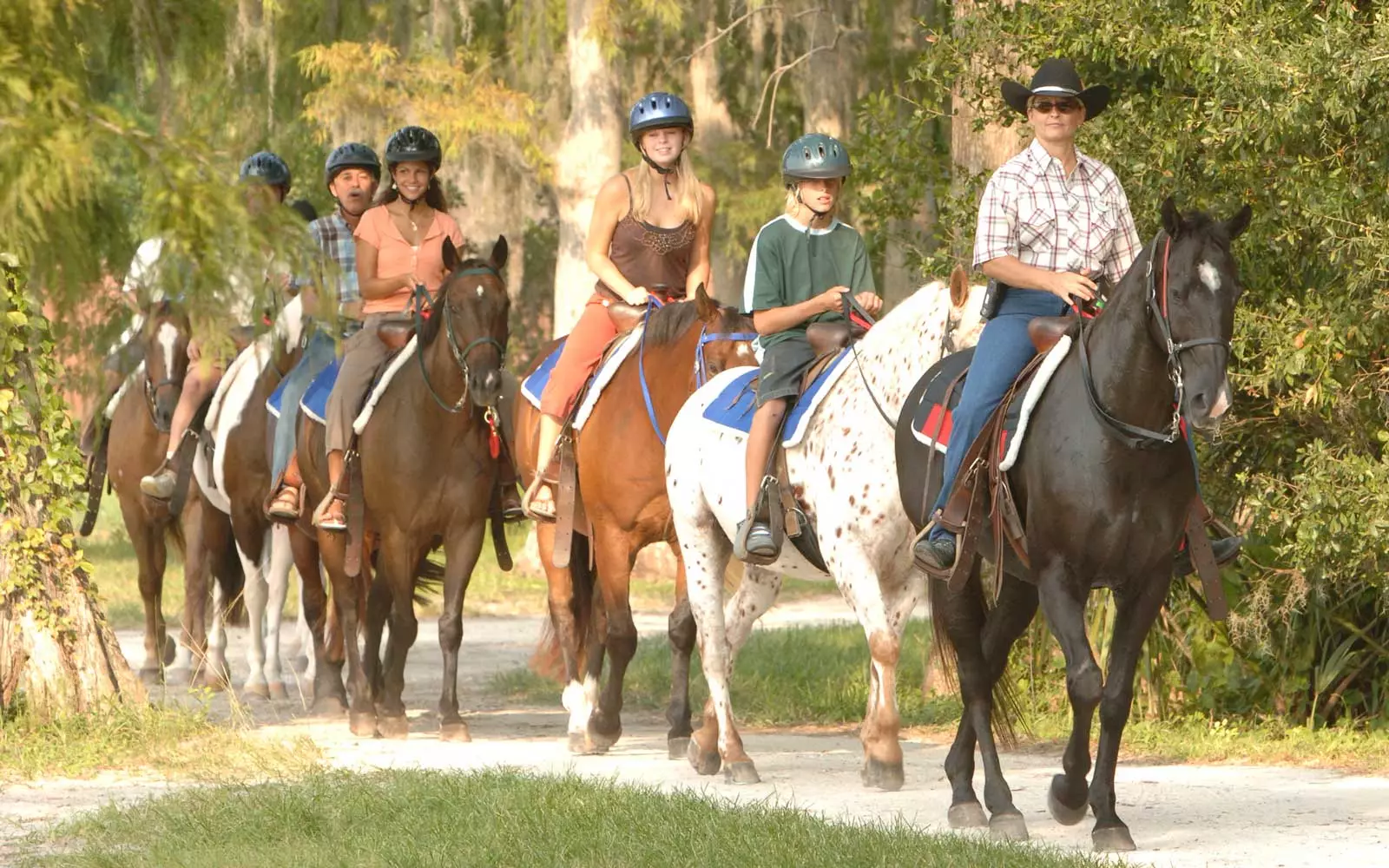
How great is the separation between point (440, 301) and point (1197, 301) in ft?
17.1

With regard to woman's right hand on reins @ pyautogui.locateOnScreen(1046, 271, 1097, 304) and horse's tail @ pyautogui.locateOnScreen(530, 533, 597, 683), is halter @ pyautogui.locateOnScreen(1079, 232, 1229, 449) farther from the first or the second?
horse's tail @ pyautogui.locateOnScreen(530, 533, 597, 683)

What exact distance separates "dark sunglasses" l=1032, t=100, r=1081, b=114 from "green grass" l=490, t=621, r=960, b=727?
4.59 meters

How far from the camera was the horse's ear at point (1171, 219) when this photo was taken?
745cm

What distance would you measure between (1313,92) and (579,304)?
40.5 ft

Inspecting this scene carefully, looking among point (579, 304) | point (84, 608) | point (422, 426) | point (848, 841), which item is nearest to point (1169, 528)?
point (848, 841)

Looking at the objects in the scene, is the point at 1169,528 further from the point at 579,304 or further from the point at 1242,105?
the point at 579,304

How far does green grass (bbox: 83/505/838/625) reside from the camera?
19.3 meters

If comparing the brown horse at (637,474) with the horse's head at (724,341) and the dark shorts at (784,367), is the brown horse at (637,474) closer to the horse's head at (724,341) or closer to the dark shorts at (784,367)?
the horse's head at (724,341)

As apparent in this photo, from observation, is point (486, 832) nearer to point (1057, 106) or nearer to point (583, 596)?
point (1057, 106)

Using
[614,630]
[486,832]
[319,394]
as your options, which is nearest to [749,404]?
[614,630]

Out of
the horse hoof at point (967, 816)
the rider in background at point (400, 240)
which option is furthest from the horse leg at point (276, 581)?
the horse hoof at point (967, 816)

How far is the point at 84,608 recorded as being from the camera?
11.2 m

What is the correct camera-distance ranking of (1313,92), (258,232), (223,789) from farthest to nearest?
(1313,92), (223,789), (258,232)

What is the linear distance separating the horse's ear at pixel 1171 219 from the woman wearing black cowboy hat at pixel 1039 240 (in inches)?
26.5
